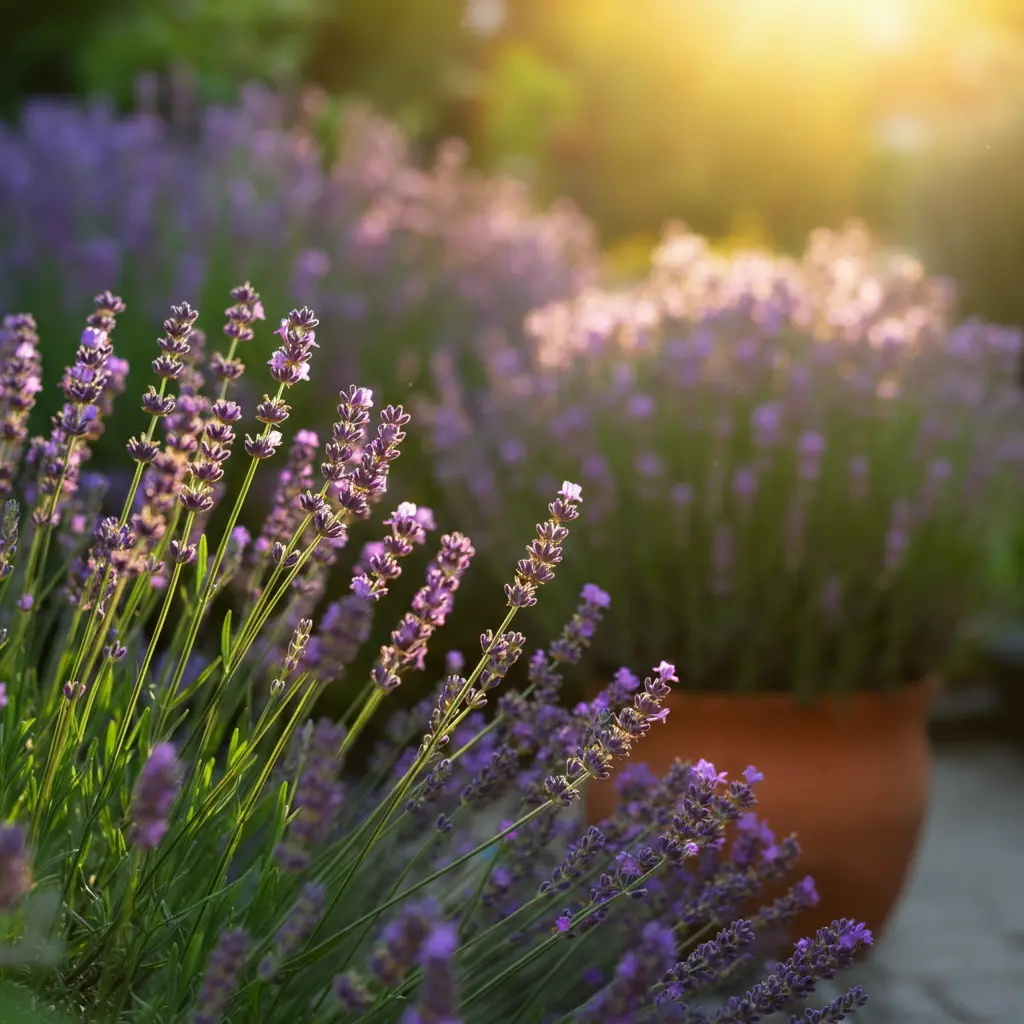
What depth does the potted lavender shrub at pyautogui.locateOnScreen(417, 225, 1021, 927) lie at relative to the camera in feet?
8.70

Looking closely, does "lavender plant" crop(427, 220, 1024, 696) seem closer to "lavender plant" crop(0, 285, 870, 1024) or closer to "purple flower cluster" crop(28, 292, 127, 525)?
"lavender plant" crop(0, 285, 870, 1024)

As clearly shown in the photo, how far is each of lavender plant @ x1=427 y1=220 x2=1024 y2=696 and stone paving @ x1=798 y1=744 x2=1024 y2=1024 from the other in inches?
24.6

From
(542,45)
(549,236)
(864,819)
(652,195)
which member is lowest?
(864,819)

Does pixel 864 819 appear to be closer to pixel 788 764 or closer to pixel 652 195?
pixel 788 764

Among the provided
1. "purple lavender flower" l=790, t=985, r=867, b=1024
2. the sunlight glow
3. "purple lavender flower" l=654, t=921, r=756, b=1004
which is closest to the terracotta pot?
"purple lavender flower" l=654, t=921, r=756, b=1004

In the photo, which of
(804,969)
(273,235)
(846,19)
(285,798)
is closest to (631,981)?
(804,969)

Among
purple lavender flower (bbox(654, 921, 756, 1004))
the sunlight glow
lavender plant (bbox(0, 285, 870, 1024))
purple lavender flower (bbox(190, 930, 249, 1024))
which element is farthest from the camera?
the sunlight glow

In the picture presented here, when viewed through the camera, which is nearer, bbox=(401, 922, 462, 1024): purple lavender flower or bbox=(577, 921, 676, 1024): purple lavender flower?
bbox=(401, 922, 462, 1024): purple lavender flower

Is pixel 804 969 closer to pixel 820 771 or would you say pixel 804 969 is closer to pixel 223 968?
pixel 223 968

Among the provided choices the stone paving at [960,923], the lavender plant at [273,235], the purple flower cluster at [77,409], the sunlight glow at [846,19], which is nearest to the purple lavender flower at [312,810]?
the purple flower cluster at [77,409]

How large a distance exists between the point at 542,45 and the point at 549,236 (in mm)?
11688

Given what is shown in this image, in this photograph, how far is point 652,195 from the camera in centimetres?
1582

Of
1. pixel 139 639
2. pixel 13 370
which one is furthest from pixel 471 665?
pixel 13 370

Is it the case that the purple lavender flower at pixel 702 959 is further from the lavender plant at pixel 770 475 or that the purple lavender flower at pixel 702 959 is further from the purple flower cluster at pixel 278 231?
the purple flower cluster at pixel 278 231
